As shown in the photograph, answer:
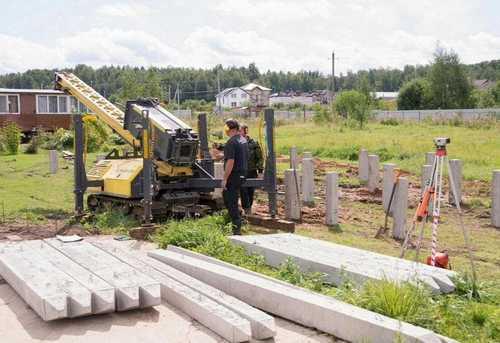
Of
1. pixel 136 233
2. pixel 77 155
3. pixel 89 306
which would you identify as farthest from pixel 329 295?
pixel 77 155

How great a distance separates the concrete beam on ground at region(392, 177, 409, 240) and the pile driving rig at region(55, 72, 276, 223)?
2109mm

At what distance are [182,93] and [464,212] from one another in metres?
134

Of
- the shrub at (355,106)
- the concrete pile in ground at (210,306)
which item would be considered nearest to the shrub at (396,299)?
the concrete pile in ground at (210,306)

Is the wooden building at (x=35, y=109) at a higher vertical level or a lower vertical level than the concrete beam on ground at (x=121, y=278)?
higher

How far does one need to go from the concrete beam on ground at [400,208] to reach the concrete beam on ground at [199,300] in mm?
5409

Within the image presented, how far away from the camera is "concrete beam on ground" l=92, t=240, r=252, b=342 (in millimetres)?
5469

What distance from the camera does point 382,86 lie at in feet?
564

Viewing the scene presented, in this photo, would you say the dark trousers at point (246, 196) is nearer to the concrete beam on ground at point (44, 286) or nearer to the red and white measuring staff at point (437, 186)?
the red and white measuring staff at point (437, 186)

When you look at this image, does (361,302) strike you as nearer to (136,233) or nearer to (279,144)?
(136,233)

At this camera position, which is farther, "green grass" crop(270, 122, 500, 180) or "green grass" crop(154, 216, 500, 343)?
"green grass" crop(270, 122, 500, 180)

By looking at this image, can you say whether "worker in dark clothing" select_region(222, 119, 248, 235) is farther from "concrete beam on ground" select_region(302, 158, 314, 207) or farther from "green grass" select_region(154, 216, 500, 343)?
"concrete beam on ground" select_region(302, 158, 314, 207)

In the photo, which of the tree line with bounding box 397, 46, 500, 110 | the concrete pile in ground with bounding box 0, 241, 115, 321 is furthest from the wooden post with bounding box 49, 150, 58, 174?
the tree line with bounding box 397, 46, 500, 110

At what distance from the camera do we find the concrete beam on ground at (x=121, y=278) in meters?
5.93

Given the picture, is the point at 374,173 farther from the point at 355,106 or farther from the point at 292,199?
the point at 355,106
